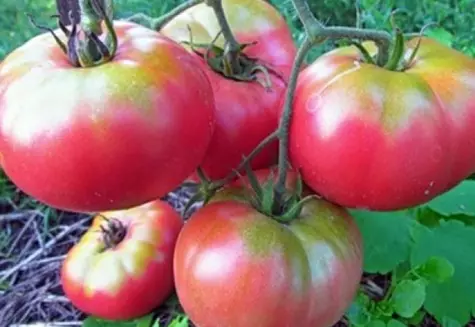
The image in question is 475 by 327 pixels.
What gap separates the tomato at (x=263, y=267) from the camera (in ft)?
2.77

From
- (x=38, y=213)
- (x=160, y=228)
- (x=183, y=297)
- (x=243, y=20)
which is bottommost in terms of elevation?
(x=38, y=213)

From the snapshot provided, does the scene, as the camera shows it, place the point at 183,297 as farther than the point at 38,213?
No

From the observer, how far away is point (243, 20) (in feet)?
3.25

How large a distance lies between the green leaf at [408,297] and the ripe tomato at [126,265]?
1.23ft

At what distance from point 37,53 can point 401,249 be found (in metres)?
0.65

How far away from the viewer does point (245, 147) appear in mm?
918

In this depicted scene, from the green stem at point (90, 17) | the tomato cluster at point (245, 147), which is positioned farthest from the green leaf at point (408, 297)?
the green stem at point (90, 17)

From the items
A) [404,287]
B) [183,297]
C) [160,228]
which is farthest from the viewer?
[160,228]

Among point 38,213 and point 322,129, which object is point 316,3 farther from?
point 322,129

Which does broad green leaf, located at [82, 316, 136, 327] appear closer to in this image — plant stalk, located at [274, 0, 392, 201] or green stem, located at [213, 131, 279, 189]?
green stem, located at [213, 131, 279, 189]

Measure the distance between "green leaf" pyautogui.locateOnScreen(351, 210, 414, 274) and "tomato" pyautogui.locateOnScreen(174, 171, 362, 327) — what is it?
310 millimetres

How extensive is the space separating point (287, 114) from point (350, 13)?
68.3 inches

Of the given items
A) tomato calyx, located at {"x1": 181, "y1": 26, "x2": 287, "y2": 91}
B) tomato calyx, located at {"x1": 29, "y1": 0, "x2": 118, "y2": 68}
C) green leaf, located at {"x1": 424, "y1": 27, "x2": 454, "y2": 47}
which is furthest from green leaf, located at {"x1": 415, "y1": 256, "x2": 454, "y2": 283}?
green leaf, located at {"x1": 424, "y1": 27, "x2": 454, "y2": 47}

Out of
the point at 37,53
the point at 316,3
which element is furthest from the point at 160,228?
the point at 316,3
